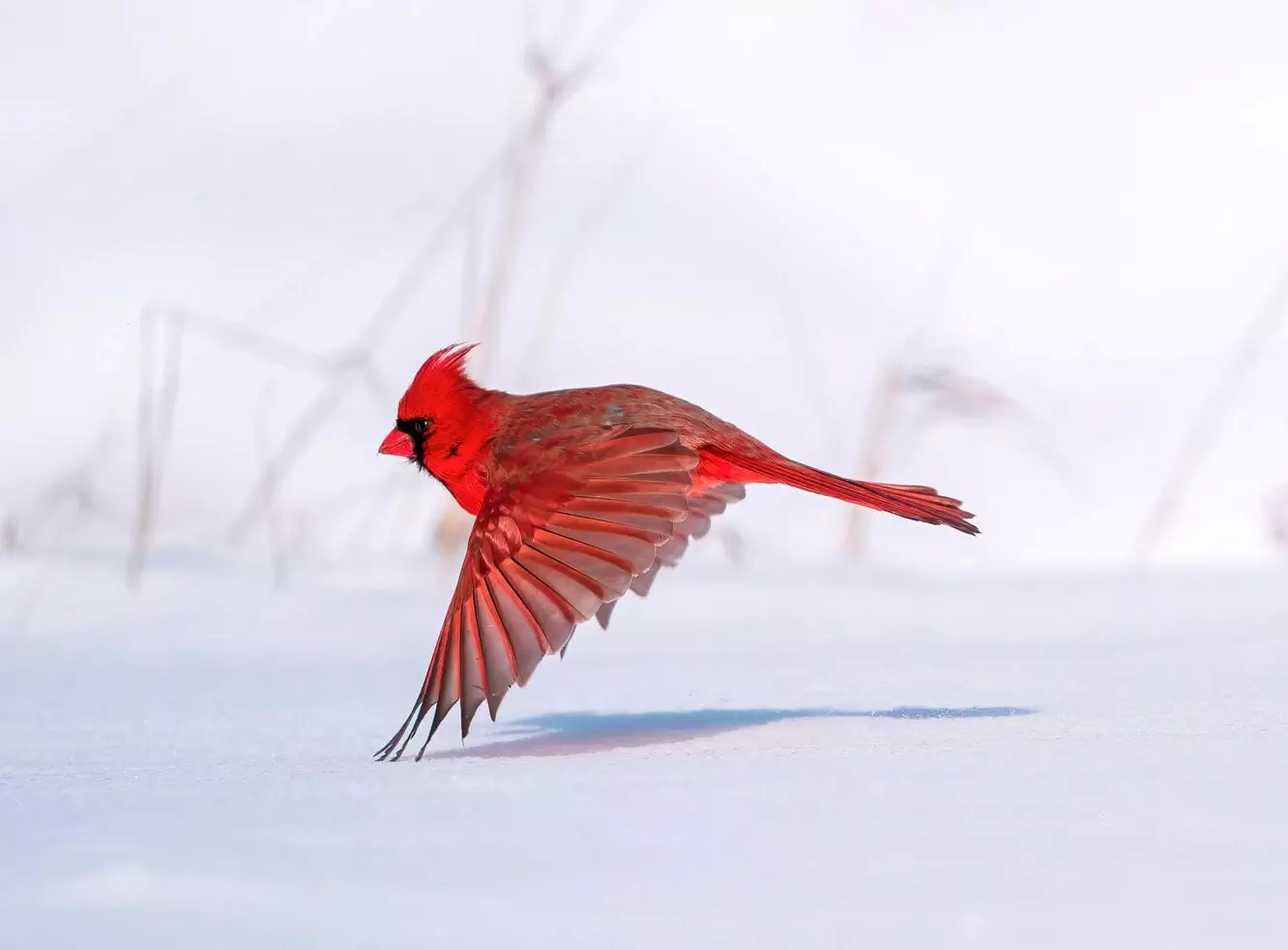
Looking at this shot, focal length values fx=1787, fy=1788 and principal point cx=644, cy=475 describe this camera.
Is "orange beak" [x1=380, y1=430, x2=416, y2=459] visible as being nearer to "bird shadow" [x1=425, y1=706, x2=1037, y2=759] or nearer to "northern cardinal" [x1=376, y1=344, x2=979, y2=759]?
"northern cardinal" [x1=376, y1=344, x2=979, y2=759]

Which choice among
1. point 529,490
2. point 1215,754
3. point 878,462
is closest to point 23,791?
point 529,490

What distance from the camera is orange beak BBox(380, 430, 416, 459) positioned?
2965 millimetres

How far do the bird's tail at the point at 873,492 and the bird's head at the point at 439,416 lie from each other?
0.46m

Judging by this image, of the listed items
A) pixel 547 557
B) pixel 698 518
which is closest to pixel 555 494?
pixel 547 557

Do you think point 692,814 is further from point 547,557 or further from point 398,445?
point 398,445

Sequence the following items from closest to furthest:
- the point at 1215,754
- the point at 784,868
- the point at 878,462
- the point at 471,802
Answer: the point at 784,868 → the point at 471,802 → the point at 1215,754 → the point at 878,462

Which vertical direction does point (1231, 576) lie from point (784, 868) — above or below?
above

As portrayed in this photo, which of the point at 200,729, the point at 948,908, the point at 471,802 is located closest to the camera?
the point at 948,908

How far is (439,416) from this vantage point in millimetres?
2914

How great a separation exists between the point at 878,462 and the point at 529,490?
5.69 feet

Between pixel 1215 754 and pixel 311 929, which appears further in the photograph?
pixel 1215 754

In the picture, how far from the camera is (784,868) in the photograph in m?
1.68

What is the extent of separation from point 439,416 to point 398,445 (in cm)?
10

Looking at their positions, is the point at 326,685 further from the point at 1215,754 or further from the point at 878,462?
the point at 1215,754
